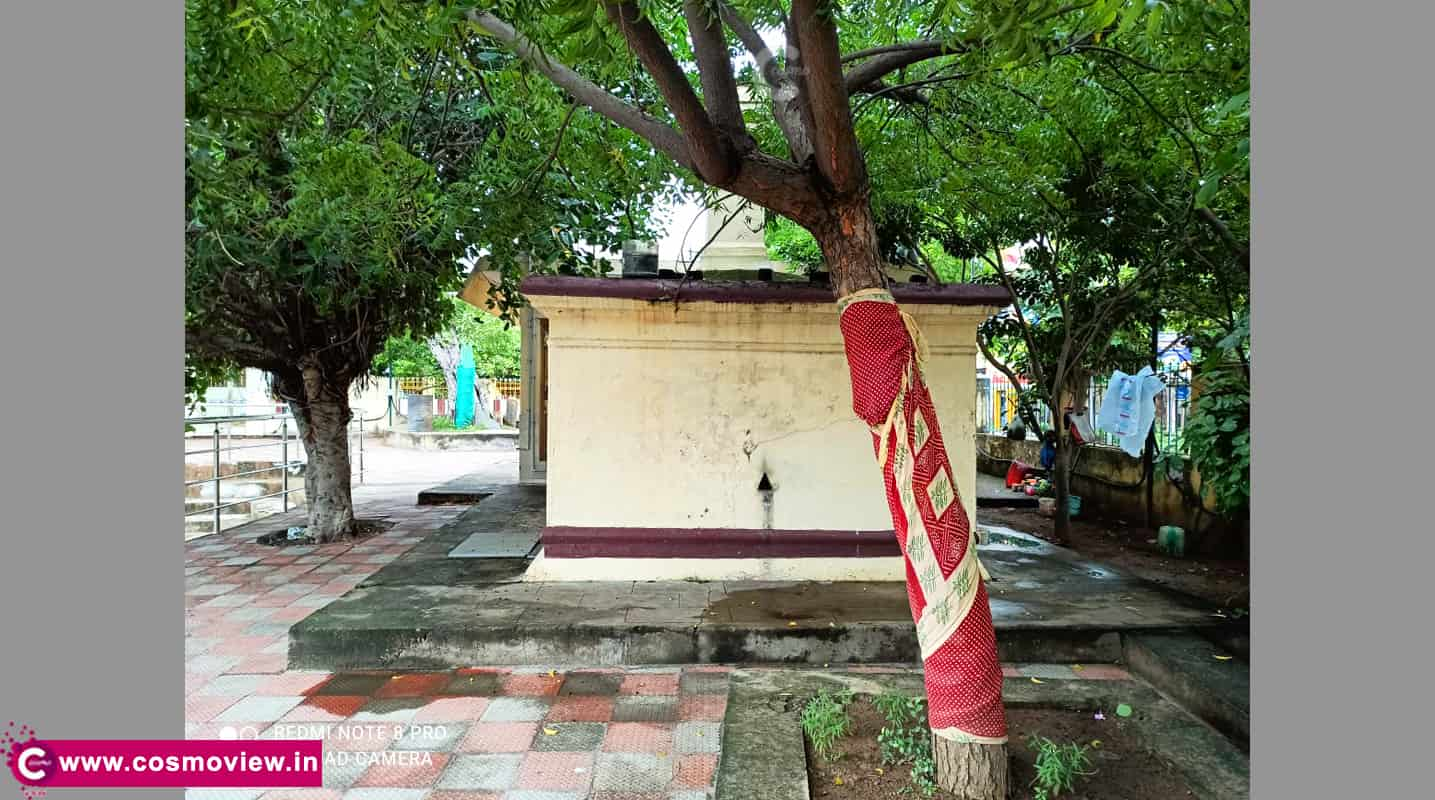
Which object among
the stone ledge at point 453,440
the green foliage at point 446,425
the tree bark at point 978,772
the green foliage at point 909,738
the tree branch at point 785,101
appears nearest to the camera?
the tree bark at point 978,772

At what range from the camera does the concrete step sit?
3.53 m

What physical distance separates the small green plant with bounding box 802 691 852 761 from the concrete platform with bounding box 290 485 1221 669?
100cm

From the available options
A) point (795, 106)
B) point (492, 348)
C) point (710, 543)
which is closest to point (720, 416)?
point (710, 543)

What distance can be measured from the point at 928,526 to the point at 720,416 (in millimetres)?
2919

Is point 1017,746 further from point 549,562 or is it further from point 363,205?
point 363,205

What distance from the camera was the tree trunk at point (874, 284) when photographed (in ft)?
9.38

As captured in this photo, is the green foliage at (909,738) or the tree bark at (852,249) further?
the tree bark at (852,249)

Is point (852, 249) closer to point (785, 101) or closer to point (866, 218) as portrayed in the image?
point (866, 218)

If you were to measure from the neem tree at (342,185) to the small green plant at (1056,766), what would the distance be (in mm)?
3728

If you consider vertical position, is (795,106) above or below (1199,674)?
above

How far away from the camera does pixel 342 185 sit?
5.12 m

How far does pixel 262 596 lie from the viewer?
6.27 m

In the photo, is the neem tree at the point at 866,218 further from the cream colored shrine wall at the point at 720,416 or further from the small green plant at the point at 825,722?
the cream colored shrine wall at the point at 720,416

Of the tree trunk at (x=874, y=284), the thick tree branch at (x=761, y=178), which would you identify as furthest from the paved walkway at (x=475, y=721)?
the thick tree branch at (x=761, y=178)
